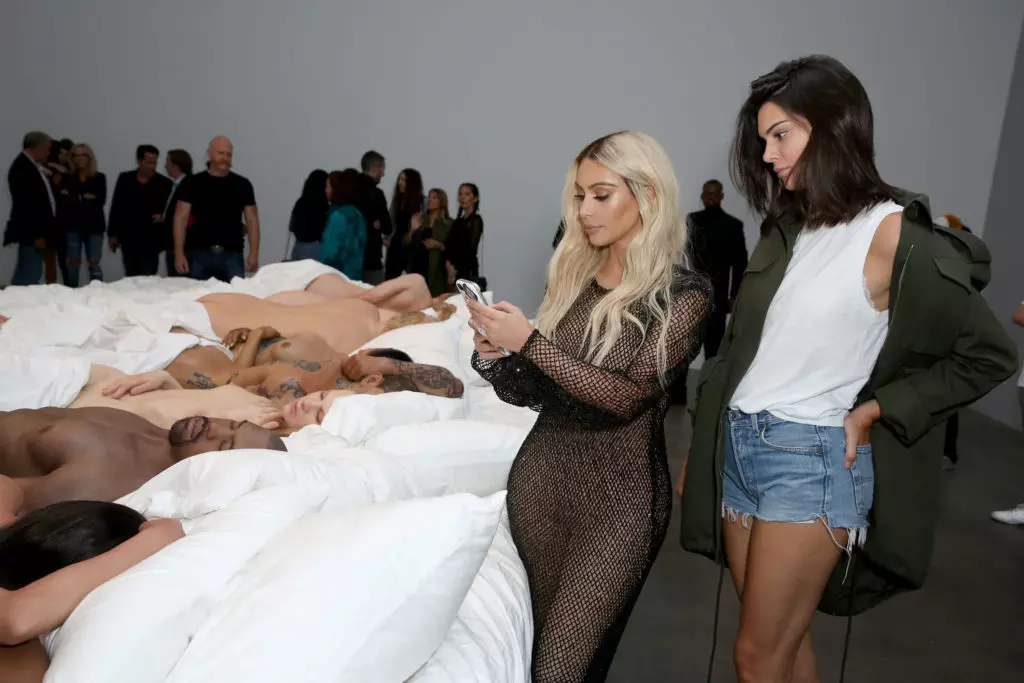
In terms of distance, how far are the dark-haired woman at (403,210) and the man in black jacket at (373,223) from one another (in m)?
0.10

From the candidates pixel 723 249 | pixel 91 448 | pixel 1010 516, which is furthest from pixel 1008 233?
pixel 91 448

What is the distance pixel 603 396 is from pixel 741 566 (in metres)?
0.38

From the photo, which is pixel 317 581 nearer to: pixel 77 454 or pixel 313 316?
pixel 77 454

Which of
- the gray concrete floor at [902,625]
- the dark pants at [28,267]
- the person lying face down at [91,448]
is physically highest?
the person lying face down at [91,448]

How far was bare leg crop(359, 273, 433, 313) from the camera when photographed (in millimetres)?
4141

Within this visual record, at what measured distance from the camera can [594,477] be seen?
1445 millimetres

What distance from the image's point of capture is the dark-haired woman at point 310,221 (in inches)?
211

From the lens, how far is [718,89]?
19.8ft

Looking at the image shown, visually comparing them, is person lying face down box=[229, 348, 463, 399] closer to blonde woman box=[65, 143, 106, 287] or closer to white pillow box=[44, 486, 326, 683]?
white pillow box=[44, 486, 326, 683]

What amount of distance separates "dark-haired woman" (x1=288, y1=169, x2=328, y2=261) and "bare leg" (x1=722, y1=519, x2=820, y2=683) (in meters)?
4.36

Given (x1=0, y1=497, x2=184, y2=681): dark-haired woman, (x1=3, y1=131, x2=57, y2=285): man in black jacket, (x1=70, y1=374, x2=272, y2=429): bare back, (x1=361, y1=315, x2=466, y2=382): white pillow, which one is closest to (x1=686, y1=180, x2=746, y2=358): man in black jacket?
(x1=361, y1=315, x2=466, y2=382): white pillow

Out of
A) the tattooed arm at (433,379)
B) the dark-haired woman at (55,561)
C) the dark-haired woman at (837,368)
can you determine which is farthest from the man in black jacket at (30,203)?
the dark-haired woman at (837,368)

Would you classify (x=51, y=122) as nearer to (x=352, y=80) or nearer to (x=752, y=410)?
(x=352, y=80)

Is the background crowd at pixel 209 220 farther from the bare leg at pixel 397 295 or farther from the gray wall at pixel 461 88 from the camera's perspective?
the bare leg at pixel 397 295
